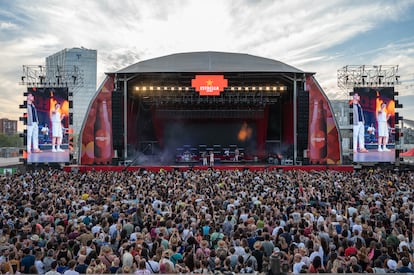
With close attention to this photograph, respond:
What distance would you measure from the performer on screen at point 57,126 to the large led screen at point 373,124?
21.7 metres

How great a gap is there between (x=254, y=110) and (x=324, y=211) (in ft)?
80.1

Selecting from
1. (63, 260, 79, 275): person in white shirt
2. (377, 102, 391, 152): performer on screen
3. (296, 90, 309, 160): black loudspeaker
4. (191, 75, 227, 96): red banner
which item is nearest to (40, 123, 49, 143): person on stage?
(191, 75, 227, 96): red banner

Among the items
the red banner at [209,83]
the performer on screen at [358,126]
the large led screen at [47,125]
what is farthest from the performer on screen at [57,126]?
the performer on screen at [358,126]

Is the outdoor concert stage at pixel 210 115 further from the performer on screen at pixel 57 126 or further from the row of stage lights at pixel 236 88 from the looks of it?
the performer on screen at pixel 57 126

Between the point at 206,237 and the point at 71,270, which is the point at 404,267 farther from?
the point at 71,270

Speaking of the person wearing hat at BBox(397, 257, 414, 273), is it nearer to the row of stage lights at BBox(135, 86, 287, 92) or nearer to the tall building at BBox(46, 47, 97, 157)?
the row of stage lights at BBox(135, 86, 287, 92)

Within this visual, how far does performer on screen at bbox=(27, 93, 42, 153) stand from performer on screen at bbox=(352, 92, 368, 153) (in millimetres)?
23323

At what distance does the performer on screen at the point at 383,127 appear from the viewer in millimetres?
26234

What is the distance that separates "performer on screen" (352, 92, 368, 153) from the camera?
85.6 ft

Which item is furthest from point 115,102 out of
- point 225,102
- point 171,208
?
point 171,208

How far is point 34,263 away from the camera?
6039 mm

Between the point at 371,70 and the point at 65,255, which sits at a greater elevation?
the point at 371,70

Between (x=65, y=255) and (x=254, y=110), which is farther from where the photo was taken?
(x=254, y=110)

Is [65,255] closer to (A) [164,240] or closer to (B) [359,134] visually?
(A) [164,240]
